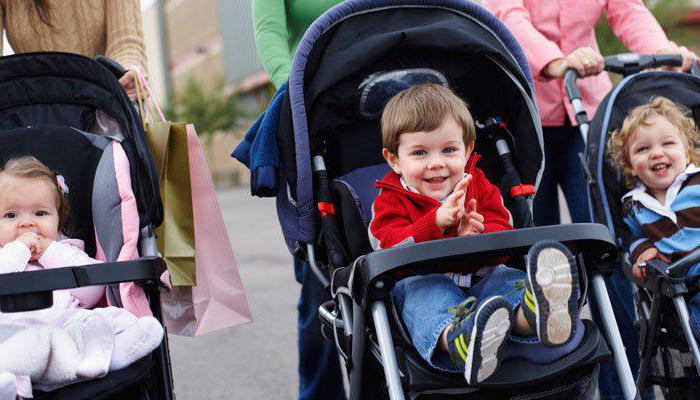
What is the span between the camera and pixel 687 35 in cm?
2330

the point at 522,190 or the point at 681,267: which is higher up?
the point at 522,190

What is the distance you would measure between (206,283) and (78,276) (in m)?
1.16

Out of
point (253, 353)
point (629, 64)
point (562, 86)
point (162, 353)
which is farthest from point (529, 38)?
point (253, 353)

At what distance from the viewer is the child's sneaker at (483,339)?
5.66ft

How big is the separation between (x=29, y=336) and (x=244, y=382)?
2.35m

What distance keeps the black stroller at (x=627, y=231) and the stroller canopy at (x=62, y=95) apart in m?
1.81

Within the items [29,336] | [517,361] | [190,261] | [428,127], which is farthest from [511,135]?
[29,336]

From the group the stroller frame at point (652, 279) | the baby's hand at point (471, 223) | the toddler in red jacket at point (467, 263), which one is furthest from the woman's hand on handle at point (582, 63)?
the baby's hand at point (471, 223)

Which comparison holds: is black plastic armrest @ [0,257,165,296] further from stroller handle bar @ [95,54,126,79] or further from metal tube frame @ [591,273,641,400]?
metal tube frame @ [591,273,641,400]

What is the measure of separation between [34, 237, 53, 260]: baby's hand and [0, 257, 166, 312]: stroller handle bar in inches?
22.2

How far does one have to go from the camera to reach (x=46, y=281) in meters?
1.82

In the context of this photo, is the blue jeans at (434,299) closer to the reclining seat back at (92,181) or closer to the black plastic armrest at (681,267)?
the black plastic armrest at (681,267)

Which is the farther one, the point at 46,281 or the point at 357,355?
the point at 357,355

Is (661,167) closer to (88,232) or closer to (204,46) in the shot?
(88,232)
